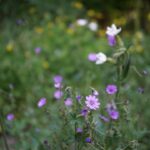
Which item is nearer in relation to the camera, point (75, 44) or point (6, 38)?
point (75, 44)

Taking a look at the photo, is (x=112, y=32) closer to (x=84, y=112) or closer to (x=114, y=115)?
(x=114, y=115)

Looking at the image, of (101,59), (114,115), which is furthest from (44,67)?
(114,115)

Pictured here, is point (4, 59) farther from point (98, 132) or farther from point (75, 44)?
point (98, 132)

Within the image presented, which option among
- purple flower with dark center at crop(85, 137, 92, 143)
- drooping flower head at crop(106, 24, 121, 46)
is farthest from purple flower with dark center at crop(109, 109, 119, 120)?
drooping flower head at crop(106, 24, 121, 46)

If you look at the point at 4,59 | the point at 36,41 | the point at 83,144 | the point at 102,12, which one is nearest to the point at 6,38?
the point at 36,41

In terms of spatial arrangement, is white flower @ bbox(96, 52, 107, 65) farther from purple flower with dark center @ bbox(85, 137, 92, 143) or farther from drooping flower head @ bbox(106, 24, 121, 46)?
purple flower with dark center @ bbox(85, 137, 92, 143)

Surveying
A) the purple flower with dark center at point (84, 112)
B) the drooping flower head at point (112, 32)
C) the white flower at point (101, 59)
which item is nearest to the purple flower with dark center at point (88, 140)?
the purple flower with dark center at point (84, 112)

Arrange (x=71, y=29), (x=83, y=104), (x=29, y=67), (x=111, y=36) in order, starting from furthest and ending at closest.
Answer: (x=71, y=29) → (x=29, y=67) → (x=111, y=36) → (x=83, y=104)

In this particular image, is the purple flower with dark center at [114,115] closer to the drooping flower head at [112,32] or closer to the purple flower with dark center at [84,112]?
the purple flower with dark center at [84,112]
